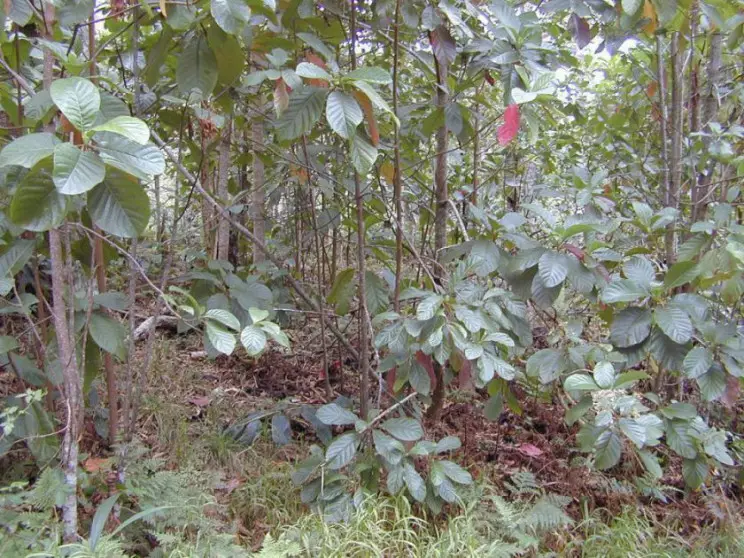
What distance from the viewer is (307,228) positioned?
3609 mm

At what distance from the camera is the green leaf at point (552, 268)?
6.13 feet

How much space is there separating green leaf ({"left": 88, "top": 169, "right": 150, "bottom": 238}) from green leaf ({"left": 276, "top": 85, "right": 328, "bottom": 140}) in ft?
2.12

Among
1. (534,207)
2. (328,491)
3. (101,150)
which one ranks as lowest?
(328,491)

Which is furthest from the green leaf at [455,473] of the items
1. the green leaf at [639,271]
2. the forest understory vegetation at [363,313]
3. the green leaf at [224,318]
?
the green leaf at [224,318]

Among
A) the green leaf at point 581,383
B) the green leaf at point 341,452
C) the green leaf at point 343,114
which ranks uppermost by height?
the green leaf at point 343,114

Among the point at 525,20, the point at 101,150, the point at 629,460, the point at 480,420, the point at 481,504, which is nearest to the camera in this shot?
the point at 101,150

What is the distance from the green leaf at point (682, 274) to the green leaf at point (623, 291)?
0.12m

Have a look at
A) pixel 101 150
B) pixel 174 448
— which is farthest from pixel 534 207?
pixel 174 448

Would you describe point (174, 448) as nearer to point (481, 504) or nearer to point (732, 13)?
point (481, 504)

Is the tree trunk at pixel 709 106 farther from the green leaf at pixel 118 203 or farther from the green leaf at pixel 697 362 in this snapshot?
the green leaf at pixel 118 203

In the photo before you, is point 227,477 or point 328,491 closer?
point 328,491

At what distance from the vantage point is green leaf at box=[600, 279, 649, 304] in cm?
187

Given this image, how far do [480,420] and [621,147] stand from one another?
6.35 ft

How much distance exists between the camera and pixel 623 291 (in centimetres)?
189
